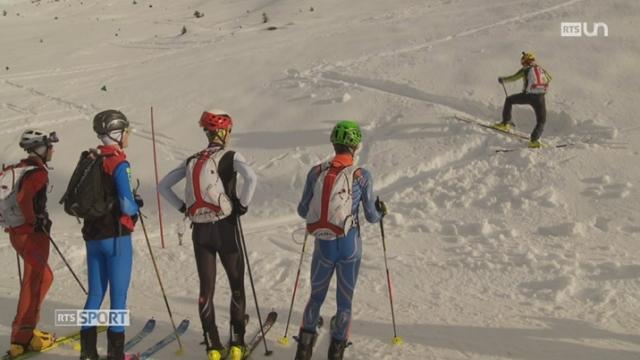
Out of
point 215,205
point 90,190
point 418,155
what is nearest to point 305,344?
point 215,205

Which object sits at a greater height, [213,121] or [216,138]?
[213,121]

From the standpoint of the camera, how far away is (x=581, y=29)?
14453 millimetres

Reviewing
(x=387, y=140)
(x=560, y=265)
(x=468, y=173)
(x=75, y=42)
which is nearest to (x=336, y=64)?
(x=387, y=140)

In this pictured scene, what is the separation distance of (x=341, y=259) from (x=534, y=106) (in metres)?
7.59

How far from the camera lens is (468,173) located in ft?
32.7

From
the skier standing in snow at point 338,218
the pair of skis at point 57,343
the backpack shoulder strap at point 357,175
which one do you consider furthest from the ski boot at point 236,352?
the backpack shoulder strap at point 357,175

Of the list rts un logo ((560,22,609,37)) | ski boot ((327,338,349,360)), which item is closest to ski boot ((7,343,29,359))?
ski boot ((327,338,349,360))

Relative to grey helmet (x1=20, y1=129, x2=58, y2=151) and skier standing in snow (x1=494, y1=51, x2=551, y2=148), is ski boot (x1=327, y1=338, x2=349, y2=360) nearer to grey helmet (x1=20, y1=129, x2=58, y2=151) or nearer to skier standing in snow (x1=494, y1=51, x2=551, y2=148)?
grey helmet (x1=20, y1=129, x2=58, y2=151)

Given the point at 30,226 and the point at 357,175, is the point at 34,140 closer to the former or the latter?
the point at 30,226

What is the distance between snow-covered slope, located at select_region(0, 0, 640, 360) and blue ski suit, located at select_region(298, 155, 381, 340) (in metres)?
0.68

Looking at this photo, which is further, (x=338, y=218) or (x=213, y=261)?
(x=213, y=261)

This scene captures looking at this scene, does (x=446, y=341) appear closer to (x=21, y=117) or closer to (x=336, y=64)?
(x=336, y=64)

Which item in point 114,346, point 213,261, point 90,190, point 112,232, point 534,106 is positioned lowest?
point 114,346

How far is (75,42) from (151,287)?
19998 mm
